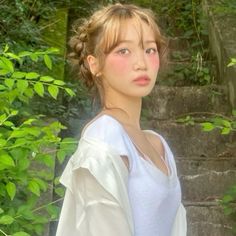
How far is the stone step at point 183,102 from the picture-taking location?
5379 millimetres

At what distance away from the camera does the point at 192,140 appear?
4.96m

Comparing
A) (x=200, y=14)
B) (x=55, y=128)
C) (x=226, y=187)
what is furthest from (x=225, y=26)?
(x=55, y=128)

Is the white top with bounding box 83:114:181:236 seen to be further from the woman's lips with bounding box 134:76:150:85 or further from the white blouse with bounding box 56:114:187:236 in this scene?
the woman's lips with bounding box 134:76:150:85

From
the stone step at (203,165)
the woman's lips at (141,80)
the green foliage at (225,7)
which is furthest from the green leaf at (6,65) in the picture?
A: the green foliage at (225,7)

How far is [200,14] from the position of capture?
22.7ft

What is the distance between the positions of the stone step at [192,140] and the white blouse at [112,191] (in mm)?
3219

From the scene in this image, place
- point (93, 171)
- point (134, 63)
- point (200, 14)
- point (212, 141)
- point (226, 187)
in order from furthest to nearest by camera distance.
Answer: point (200, 14) → point (212, 141) → point (226, 187) → point (134, 63) → point (93, 171)

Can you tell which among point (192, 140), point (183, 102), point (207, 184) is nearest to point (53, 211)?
point (207, 184)

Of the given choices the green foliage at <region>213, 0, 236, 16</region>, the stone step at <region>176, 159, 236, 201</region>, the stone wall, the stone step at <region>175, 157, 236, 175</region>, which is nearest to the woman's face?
the stone step at <region>176, 159, 236, 201</region>

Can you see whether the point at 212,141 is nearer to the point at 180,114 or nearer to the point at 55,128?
the point at 180,114

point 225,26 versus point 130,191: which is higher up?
point 225,26

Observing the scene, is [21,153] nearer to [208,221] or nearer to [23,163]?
[23,163]

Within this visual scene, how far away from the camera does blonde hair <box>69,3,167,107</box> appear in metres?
1.73

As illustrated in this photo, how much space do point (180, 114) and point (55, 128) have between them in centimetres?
→ 259
